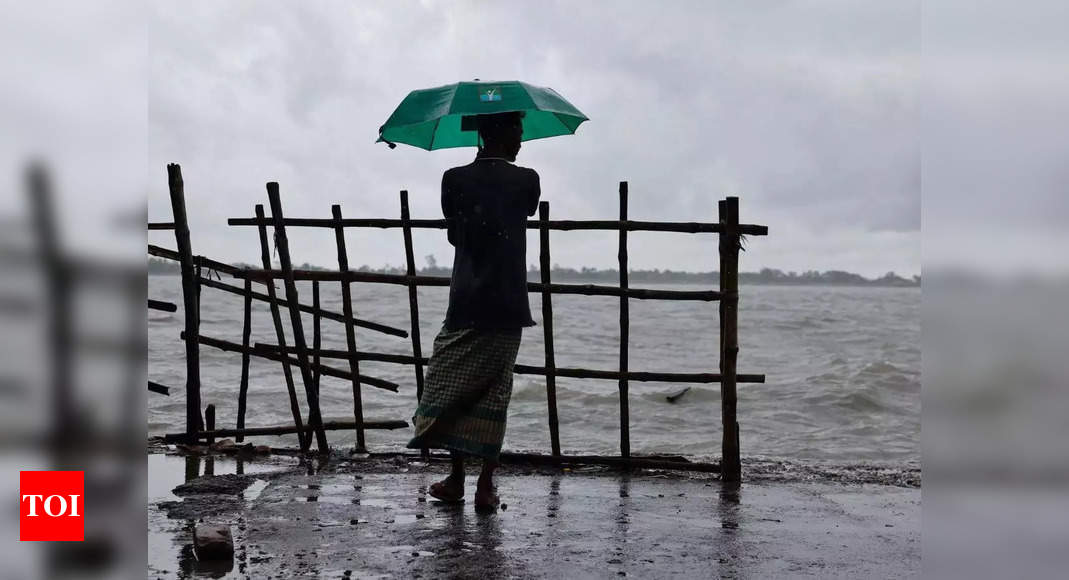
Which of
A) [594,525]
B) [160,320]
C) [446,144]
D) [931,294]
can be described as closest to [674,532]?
[594,525]

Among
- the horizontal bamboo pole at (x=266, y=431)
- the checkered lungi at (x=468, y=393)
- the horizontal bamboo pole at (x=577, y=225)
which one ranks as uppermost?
the horizontal bamboo pole at (x=577, y=225)

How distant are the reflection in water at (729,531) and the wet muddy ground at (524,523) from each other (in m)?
0.01

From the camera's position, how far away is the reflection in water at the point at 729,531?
139 inches

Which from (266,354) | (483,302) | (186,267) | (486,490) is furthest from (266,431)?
(483,302)

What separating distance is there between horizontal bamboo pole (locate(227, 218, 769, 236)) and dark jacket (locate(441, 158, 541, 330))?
4.13ft

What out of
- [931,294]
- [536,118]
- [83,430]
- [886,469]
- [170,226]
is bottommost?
[886,469]

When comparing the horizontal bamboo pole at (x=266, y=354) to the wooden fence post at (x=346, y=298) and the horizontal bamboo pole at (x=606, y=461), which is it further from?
the horizontal bamboo pole at (x=606, y=461)

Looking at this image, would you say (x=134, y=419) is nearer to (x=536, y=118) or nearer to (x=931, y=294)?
(x=931, y=294)

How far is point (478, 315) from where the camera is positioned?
4.23m

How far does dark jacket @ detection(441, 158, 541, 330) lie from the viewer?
4.22 m

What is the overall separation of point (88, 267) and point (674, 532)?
10.6ft

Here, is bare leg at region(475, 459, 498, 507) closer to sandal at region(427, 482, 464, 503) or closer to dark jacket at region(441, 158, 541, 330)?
sandal at region(427, 482, 464, 503)

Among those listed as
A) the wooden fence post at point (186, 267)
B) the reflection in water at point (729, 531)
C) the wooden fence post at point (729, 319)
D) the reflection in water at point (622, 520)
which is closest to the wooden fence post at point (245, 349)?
the wooden fence post at point (186, 267)

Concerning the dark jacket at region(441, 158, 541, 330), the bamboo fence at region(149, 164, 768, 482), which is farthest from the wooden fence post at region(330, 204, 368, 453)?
the dark jacket at region(441, 158, 541, 330)
